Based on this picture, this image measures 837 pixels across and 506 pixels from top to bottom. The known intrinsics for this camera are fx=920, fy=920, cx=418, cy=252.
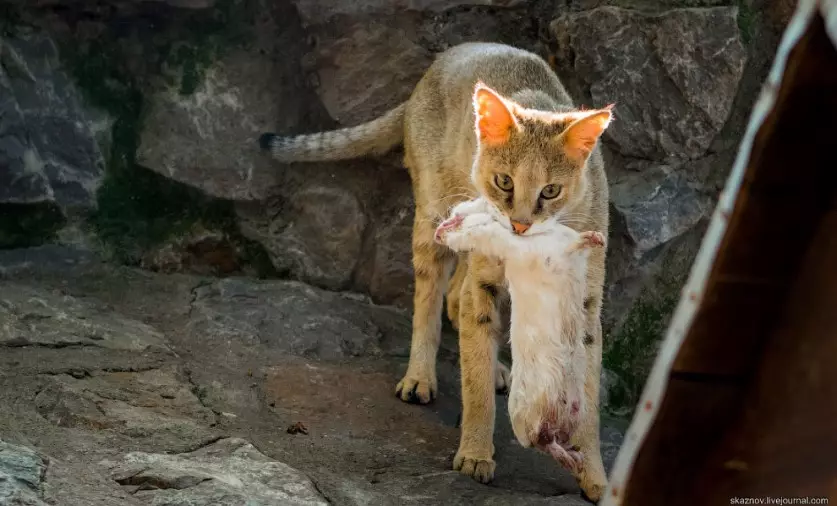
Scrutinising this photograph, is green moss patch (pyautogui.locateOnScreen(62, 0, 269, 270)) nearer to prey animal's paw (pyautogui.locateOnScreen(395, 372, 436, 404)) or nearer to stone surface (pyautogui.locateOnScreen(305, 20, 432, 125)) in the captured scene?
stone surface (pyautogui.locateOnScreen(305, 20, 432, 125))

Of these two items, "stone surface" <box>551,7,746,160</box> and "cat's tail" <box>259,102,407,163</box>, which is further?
"cat's tail" <box>259,102,407,163</box>

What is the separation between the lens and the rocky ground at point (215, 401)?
2.39 m

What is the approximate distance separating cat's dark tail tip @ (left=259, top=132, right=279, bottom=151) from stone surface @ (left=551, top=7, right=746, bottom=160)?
132 cm

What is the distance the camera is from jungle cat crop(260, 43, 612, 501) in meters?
2.67

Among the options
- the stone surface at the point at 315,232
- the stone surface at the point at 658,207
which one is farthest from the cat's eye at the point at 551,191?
the stone surface at the point at 315,232

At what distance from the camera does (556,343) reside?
2.18 m

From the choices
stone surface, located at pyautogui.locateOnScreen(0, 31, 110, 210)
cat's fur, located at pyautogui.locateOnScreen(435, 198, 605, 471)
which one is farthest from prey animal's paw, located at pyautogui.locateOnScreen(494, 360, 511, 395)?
stone surface, located at pyautogui.locateOnScreen(0, 31, 110, 210)

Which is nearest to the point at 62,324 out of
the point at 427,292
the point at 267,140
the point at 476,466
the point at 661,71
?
the point at 267,140

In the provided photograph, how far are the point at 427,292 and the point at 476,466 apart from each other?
0.98m

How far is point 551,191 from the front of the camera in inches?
107

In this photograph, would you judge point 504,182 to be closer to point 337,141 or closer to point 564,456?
point 564,456

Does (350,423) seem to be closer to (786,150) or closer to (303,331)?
(303,331)

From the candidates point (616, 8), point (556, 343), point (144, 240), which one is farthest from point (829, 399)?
point (144, 240)

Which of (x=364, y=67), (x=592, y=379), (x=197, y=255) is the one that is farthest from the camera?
(x=197, y=255)
